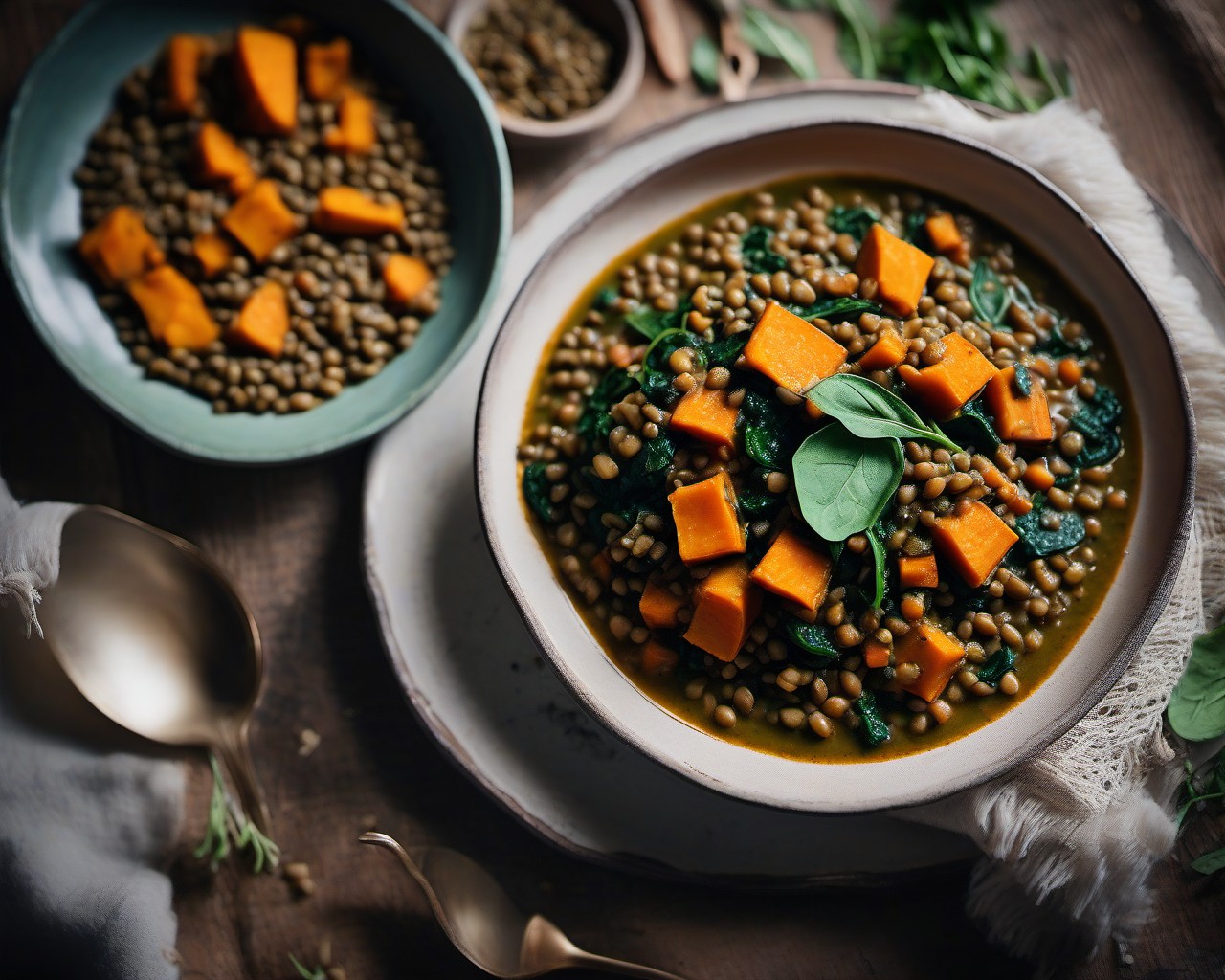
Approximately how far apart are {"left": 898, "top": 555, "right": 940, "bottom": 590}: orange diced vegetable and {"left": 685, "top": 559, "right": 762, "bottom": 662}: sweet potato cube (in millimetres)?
458

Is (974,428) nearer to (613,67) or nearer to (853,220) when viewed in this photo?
(853,220)

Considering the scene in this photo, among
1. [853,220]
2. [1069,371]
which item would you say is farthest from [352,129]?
[1069,371]

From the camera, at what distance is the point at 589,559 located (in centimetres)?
334

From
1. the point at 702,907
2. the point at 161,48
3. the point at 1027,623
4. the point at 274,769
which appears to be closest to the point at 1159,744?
the point at 1027,623

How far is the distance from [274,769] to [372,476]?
4.17ft

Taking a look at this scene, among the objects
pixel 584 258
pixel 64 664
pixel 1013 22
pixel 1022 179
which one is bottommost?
pixel 64 664

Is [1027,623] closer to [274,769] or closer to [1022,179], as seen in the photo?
[1022,179]

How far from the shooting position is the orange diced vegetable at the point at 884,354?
292 centimetres

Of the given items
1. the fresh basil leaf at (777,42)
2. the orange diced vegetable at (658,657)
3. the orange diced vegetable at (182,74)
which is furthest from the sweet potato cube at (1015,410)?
the orange diced vegetable at (182,74)

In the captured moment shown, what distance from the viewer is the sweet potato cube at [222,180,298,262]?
378cm

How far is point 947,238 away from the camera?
11.3 feet

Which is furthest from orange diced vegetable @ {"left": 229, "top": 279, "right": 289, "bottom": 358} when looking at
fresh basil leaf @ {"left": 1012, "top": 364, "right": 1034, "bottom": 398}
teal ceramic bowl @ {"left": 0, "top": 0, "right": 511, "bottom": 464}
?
fresh basil leaf @ {"left": 1012, "top": 364, "right": 1034, "bottom": 398}

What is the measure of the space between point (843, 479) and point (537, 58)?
2532 millimetres

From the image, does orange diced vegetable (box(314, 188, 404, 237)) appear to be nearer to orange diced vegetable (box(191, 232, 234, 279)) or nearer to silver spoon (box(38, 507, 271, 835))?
orange diced vegetable (box(191, 232, 234, 279))
